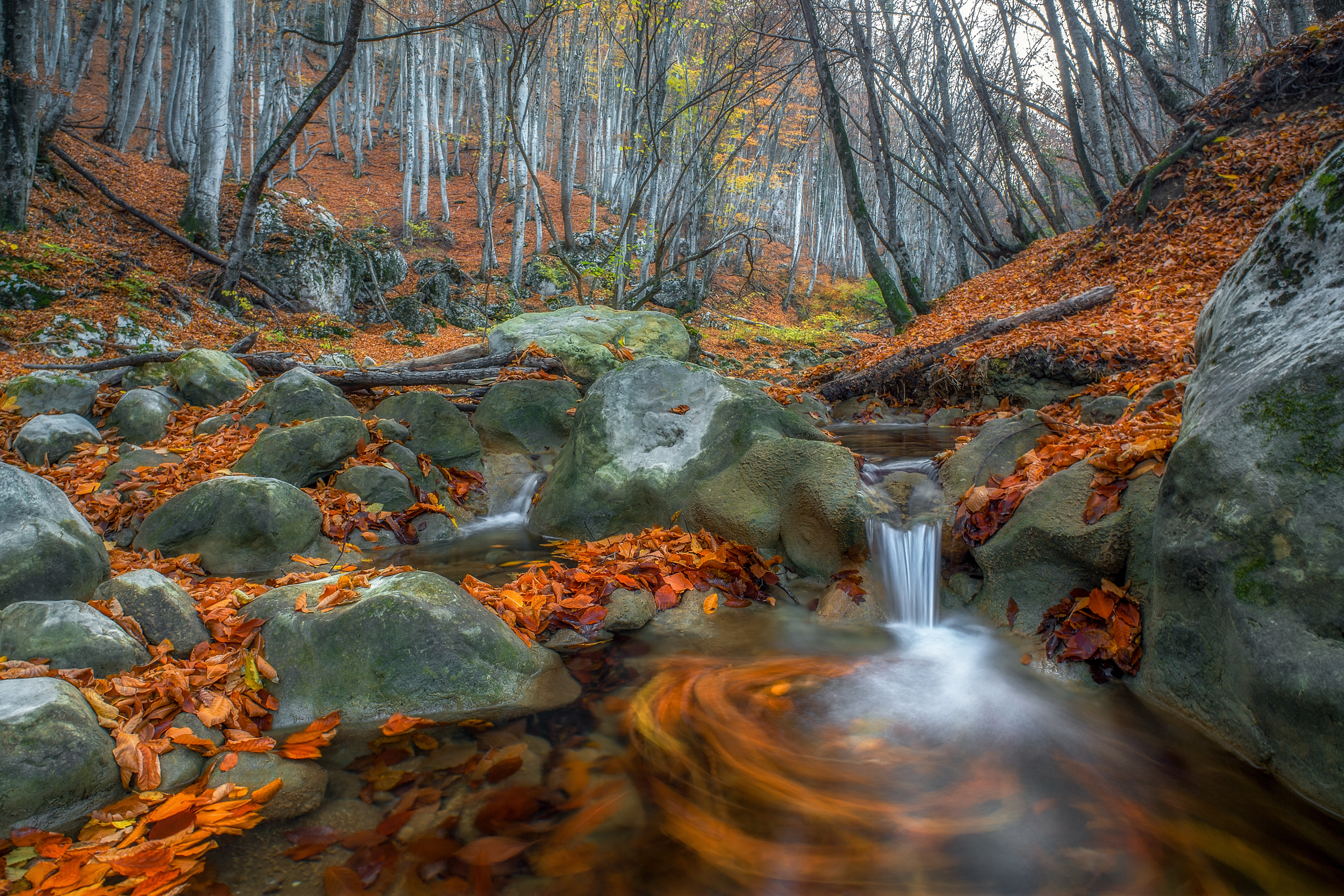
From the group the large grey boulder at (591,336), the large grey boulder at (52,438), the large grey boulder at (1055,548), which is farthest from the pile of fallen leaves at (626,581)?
the large grey boulder at (52,438)

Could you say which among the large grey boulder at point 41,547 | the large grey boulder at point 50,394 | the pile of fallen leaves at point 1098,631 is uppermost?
the large grey boulder at point 50,394

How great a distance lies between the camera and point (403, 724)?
2479 mm

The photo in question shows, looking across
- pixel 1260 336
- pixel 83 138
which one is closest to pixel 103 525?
pixel 1260 336

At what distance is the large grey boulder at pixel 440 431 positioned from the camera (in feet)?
19.6

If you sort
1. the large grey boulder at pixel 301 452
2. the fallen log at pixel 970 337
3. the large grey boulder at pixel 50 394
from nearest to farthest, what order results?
the large grey boulder at pixel 301 452
the large grey boulder at pixel 50 394
the fallen log at pixel 970 337

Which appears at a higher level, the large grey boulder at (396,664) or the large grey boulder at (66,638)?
the large grey boulder at (66,638)

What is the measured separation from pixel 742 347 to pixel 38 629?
16855mm

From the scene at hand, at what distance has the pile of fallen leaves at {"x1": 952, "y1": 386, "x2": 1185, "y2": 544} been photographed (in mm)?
2977

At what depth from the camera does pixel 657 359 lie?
5699 mm

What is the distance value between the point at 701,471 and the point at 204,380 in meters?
5.61

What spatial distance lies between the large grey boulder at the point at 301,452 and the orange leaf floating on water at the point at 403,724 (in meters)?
3.14

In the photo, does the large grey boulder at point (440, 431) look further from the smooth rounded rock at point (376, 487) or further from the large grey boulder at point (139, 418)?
the large grey boulder at point (139, 418)

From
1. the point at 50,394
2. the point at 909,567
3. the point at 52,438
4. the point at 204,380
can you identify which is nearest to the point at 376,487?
the point at 52,438

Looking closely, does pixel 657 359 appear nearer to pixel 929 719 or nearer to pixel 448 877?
pixel 929 719
